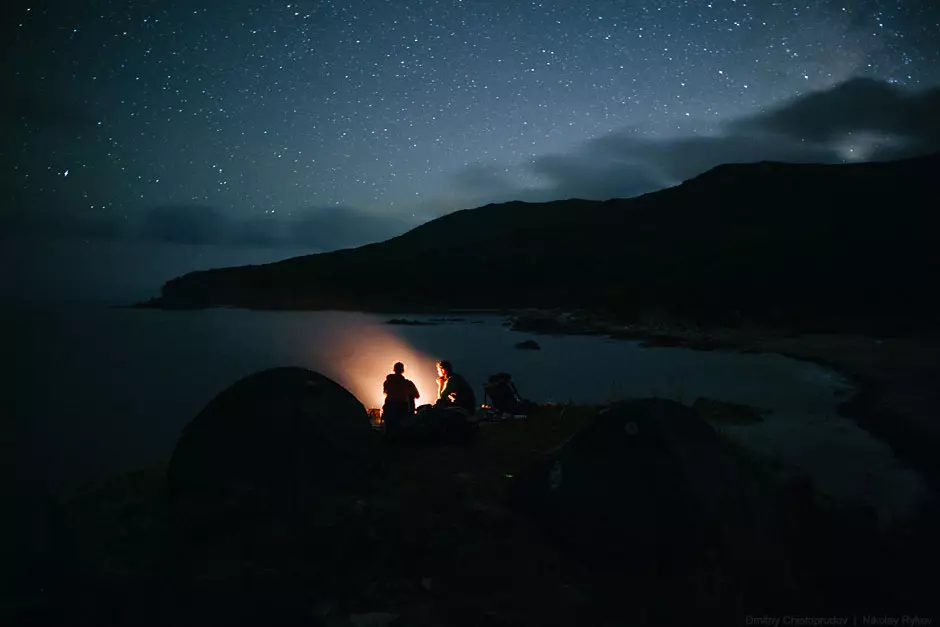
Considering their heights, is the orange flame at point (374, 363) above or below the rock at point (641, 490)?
below

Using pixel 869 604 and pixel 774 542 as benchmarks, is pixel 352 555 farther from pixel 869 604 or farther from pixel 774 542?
pixel 869 604

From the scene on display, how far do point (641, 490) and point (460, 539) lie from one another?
2344mm

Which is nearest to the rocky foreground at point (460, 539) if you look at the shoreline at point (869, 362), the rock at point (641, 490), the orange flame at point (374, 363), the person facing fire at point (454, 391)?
the rock at point (641, 490)

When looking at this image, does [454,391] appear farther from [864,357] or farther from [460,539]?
[864,357]

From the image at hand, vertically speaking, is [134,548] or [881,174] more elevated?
[881,174]

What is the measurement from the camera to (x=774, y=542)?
7.50m

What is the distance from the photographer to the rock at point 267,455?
8.63m

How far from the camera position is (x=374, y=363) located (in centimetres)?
5128

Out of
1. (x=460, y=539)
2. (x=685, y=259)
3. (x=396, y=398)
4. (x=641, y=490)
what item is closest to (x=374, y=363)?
(x=396, y=398)

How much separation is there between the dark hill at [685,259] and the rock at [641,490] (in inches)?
2039

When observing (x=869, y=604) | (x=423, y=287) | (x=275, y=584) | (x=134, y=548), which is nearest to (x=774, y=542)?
(x=869, y=604)

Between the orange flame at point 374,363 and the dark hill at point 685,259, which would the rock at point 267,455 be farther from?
the dark hill at point 685,259

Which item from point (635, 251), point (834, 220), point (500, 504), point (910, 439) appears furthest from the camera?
point (635, 251)

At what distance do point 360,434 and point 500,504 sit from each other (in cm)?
272
